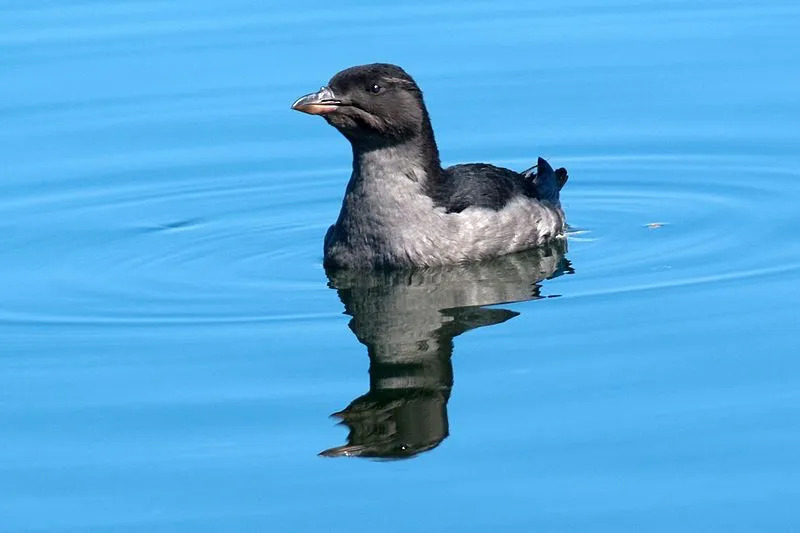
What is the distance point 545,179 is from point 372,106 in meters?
2.29

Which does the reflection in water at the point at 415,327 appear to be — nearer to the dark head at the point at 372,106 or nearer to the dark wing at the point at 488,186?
the dark wing at the point at 488,186

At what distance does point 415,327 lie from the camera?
12.9m

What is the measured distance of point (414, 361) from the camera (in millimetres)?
12062

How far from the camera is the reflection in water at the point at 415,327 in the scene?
1068 centimetres

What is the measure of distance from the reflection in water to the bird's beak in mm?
1289

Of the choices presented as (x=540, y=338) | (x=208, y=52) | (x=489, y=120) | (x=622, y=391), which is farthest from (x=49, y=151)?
(x=622, y=391)

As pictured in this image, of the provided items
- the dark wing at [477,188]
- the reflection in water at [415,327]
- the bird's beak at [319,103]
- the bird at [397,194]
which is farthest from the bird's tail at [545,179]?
the bird's beak at [319,103]

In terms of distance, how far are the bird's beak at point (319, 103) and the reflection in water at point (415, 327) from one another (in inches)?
50.7

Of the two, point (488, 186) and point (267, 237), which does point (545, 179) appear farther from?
point (267, 237)

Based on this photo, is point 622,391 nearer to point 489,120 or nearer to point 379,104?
point 379,104

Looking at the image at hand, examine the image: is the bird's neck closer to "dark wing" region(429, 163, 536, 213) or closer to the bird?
the bird

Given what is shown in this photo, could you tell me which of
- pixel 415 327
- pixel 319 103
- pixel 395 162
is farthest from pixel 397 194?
pixel 415 327

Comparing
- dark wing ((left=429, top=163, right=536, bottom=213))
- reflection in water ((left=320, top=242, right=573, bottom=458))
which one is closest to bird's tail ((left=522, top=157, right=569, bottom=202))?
dark wing ((left=429, top=163, right=536, bottom=213))

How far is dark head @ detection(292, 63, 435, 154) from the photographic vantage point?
→ 14.3 m
